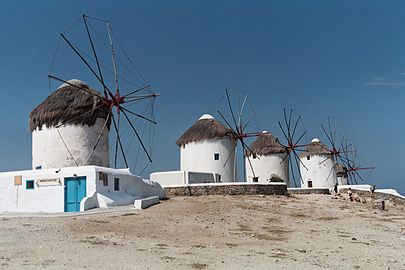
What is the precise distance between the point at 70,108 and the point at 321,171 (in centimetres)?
3197

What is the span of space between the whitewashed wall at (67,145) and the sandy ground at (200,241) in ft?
22.9

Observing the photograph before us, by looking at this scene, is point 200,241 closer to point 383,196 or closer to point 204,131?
point 204,131

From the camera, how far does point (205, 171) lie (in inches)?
1550

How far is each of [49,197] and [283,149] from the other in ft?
96.0

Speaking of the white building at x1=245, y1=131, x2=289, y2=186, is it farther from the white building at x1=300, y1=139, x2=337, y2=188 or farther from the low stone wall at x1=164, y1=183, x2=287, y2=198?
the low stone wall at x1=164, y1=183, x2=287, y2=198

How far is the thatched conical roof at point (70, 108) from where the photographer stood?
87.4 feet

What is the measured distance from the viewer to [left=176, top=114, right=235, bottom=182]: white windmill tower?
1551 inches

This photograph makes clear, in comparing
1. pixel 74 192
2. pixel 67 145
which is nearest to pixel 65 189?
pixel 74 192

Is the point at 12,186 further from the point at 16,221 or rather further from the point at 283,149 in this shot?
the point at 283,149

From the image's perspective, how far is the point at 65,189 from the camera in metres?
22.6

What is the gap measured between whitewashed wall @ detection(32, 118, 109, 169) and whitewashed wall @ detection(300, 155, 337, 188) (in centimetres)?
2969

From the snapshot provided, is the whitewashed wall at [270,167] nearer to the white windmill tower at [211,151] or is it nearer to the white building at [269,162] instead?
the white building at [269,162]

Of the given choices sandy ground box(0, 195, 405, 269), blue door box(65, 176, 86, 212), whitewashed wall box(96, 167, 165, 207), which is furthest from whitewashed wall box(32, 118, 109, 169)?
sandy ground box(0, 195, 405, 269)

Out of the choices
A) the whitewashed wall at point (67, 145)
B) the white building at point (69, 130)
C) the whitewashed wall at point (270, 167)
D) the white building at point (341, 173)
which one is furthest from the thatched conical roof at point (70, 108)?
the white building at point (341, 173)
